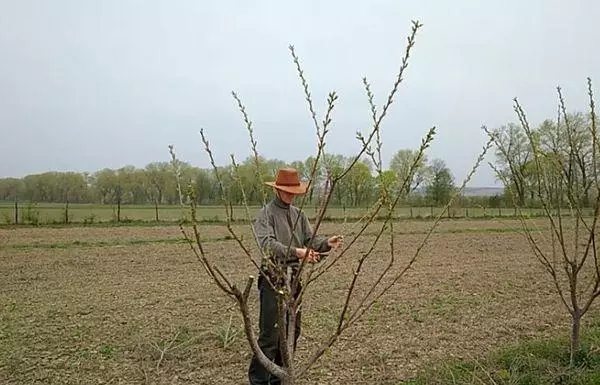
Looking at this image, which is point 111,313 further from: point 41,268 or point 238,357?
point 41,268

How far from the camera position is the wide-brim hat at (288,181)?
3.95m

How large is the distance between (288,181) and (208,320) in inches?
158

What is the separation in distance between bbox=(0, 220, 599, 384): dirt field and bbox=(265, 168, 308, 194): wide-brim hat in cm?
215

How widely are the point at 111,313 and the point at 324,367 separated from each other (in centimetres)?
394

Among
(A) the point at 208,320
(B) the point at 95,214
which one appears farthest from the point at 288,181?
(B) the point at 95,214

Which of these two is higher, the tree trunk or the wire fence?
the wire fence

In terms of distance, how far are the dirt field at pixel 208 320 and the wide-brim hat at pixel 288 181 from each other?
2.15 metres

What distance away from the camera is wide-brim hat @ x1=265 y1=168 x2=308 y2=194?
3953mm

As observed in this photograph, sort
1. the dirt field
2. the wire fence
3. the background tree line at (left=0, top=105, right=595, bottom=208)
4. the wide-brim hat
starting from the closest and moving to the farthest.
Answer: the background tree line at (left=0, top=105, right=595, bottom=208) < the wide-brim hat < the dirt field < the wire fence

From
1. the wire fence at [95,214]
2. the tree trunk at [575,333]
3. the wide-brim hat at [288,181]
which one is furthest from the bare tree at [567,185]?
the wire fence at [95,214]

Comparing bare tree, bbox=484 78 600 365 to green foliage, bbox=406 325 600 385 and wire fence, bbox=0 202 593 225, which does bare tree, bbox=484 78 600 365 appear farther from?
wire fence, bbox=0 202 593 225

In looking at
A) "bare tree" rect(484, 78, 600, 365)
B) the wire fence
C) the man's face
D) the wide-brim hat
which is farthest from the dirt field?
the wire fence

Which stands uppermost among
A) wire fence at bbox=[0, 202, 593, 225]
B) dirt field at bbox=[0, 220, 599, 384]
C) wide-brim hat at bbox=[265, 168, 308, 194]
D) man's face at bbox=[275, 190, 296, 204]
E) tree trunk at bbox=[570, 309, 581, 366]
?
wide-brim hat at bbox=[265, 168, 308, 194]

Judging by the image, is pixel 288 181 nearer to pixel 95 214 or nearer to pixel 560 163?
pixel 560 163
